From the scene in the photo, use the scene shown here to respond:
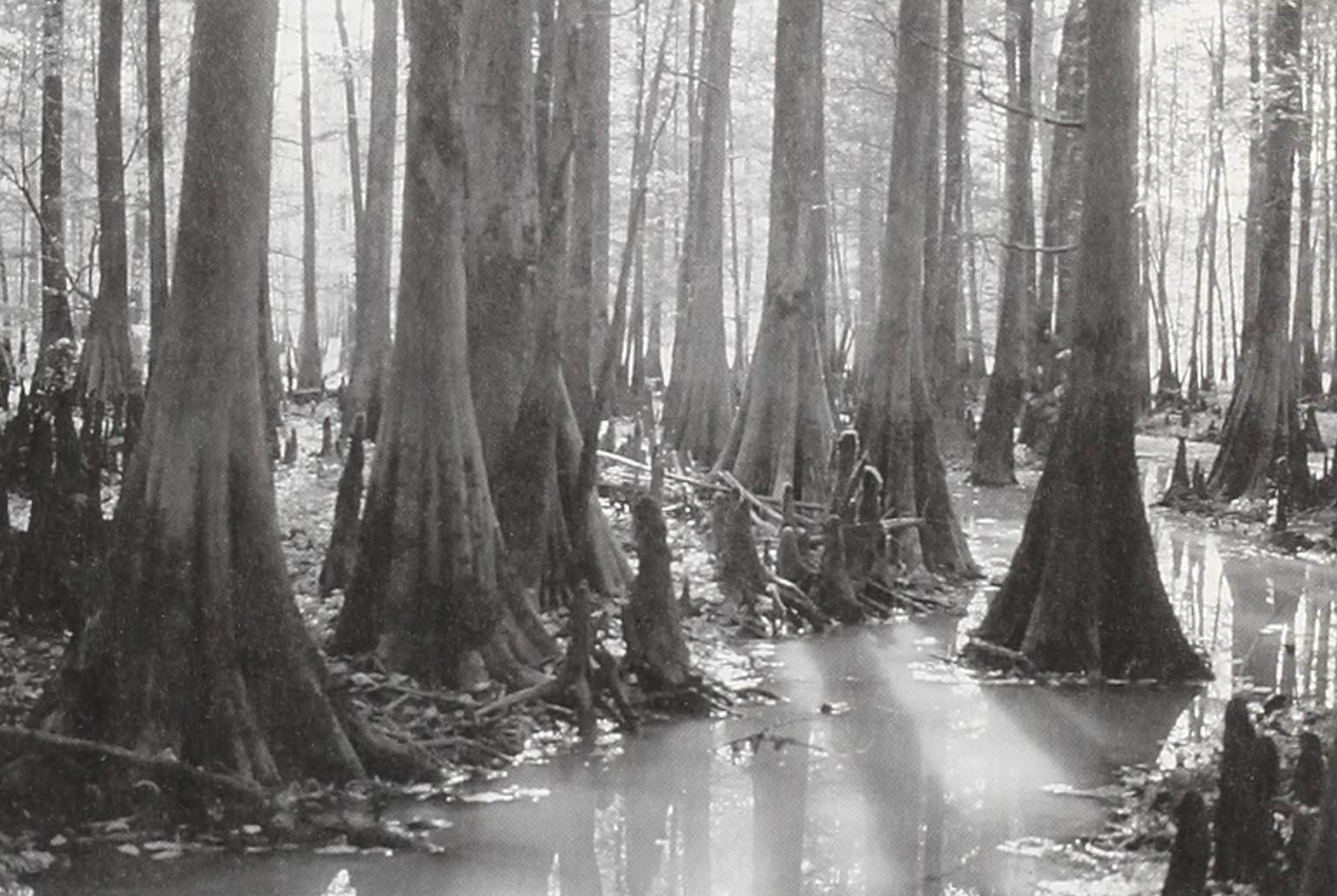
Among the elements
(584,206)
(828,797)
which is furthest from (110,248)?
(828,797)

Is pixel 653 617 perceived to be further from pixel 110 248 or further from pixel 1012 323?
pixel 1012 323

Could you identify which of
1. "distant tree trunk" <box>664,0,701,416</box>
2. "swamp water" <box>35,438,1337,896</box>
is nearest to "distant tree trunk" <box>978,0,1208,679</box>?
"swamp water" <box>35,438,1337,896</box>

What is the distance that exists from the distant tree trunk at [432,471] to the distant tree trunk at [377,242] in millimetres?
10275

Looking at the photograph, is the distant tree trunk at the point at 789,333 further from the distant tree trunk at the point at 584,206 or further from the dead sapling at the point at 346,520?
the dead sapling at the point at 346,520

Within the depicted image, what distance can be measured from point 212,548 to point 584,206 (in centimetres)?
939

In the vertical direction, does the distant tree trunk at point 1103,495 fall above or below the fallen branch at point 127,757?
above

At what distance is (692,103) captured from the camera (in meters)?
32.0

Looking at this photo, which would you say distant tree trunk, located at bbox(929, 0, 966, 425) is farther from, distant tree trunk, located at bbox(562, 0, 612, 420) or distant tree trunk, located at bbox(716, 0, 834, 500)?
distant tree trunk, located at bbox(716, 0, 834, 500)

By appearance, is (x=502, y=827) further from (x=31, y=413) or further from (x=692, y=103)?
(x=692, y=103)

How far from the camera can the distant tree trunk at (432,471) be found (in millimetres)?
7691

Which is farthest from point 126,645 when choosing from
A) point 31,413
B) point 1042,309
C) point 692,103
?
point 692,103

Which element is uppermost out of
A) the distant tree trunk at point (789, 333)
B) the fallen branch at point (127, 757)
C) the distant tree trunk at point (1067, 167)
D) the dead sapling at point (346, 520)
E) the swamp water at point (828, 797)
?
the distant tree trunk at point (1067, 167)

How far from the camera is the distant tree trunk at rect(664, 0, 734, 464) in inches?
747

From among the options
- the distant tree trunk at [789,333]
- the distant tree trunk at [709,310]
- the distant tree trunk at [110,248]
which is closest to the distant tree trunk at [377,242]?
the distant tree trunk at [110,248]
